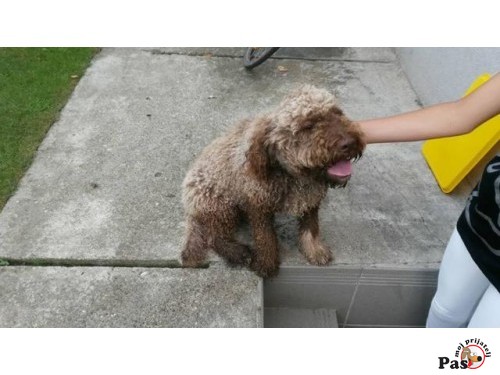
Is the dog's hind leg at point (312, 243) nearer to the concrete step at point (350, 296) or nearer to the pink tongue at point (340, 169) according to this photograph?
the concrete step at point (350, 296)

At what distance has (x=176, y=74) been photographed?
477 cm

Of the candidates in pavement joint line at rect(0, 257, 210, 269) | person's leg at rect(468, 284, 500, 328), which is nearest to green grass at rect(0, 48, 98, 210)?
pavement joint line at rect(0, 257, 210, 269)

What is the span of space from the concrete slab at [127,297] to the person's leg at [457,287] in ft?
3.31

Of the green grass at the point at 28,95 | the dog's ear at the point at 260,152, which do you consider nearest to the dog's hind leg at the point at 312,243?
the dog's ear at the point at 260,152

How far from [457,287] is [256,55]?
339cm

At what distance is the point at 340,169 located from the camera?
7.15 feet

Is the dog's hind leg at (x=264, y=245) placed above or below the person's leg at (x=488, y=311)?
below

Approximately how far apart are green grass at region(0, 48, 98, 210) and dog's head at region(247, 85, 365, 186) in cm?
212

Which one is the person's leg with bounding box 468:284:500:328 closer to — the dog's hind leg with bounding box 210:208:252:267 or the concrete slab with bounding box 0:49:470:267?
the concrete slab with bounding box 0:49:470:267

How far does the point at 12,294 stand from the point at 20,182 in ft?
3.33

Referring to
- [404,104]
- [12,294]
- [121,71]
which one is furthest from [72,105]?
[404,104]

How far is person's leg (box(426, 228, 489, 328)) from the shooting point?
205cm

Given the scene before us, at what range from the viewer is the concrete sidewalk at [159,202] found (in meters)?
2.72

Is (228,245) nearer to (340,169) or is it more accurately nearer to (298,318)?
(298,318)
